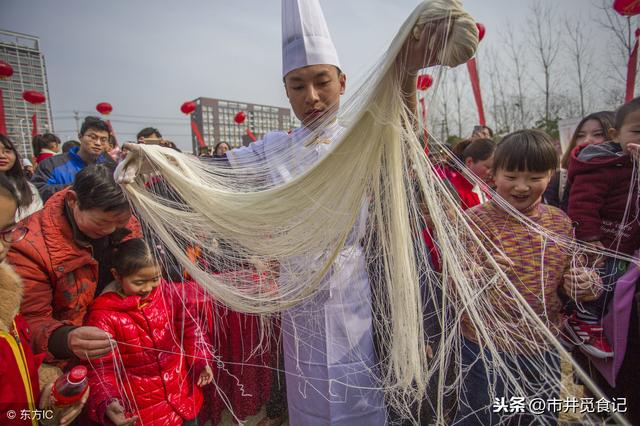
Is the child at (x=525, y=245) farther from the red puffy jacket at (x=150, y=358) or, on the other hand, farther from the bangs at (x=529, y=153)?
the red puffy jacket at (x=150, y=358)

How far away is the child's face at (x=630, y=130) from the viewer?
151 cm

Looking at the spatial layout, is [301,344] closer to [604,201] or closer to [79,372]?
[79,372]

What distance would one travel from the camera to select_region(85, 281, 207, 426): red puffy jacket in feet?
4.85

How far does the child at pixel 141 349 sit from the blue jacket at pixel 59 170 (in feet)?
5.58

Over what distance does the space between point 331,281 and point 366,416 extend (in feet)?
2.04

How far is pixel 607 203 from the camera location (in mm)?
1607

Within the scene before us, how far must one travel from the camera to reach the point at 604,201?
1604mm

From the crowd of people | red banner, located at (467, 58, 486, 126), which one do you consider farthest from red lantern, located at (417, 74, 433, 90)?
red banner, located at (467, 58, 486, 126)

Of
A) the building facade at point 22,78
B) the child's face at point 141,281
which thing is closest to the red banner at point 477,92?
the child's face at point 141,281

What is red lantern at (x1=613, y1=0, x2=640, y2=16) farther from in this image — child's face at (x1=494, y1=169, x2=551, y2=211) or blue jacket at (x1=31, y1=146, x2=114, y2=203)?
blue jacket at (x1=31, y1=146, x2=114, y2=203)

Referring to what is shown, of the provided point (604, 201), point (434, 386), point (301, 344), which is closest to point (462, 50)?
point (301, 344)

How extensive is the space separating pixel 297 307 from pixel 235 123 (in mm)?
11004

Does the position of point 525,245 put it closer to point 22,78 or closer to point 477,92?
point 477,92

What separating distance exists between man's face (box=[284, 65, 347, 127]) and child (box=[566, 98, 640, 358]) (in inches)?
57.9
